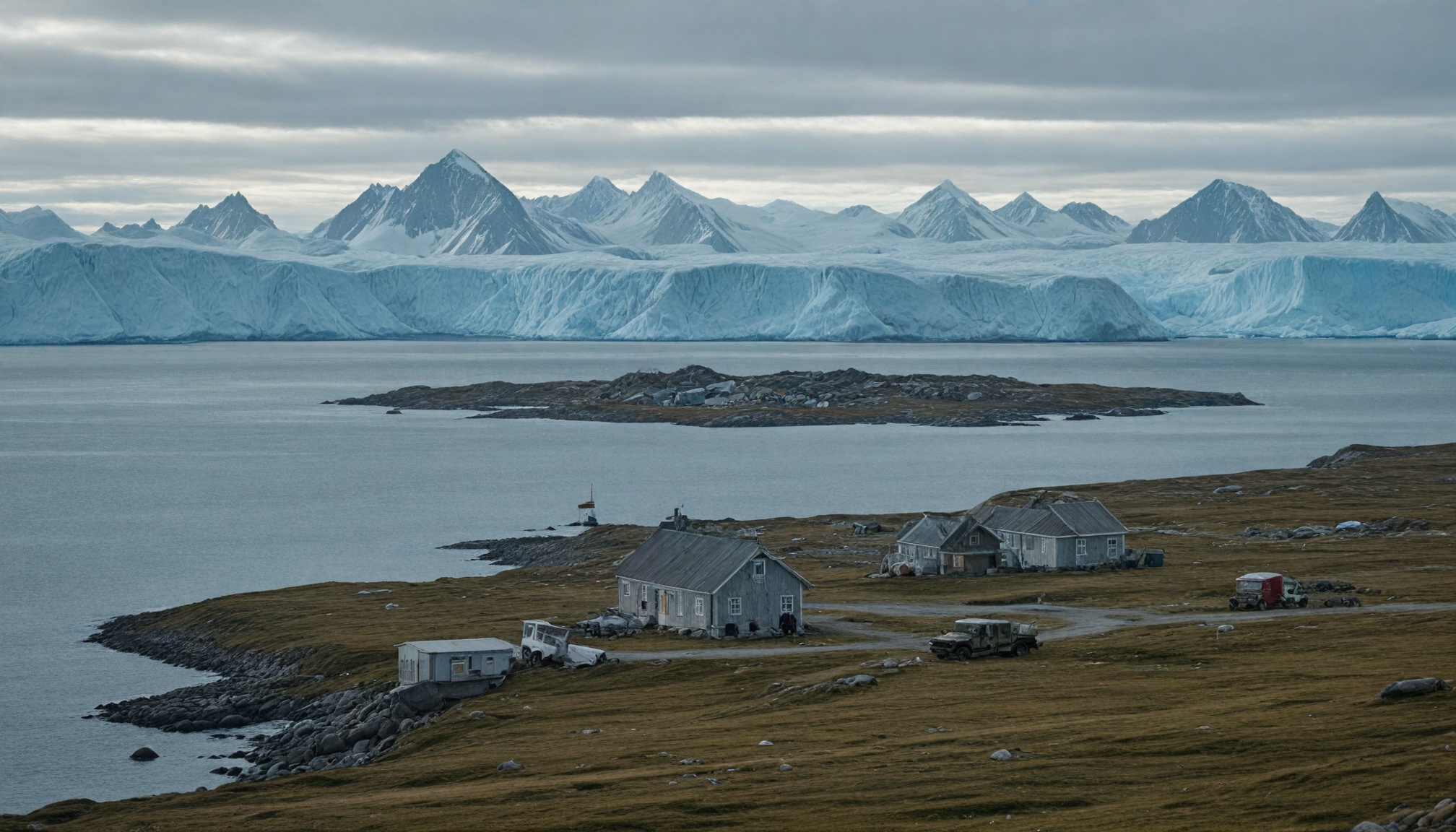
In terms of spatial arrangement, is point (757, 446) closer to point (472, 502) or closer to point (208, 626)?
point (472, 502)

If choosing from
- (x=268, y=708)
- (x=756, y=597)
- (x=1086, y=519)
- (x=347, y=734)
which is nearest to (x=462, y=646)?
(x=347, y=734)

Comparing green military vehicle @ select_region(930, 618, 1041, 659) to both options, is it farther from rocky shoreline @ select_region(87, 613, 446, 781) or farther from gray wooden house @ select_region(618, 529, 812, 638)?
rocky shoreline @ select_region(87, 613, 446, 781)

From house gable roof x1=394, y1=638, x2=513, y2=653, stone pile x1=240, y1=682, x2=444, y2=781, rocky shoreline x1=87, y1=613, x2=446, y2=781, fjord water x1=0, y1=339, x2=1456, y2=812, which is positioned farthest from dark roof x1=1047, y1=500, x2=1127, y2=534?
stone pile x1=240, y1=682, x2=444, y2=781

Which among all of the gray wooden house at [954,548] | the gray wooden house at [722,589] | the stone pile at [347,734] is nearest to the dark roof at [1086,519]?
the gray wooden house at [954,548]

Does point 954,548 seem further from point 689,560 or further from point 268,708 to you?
point 268,708

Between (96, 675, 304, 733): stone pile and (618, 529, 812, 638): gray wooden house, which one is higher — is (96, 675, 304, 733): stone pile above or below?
below

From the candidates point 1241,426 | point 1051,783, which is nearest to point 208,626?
point 1051,783
